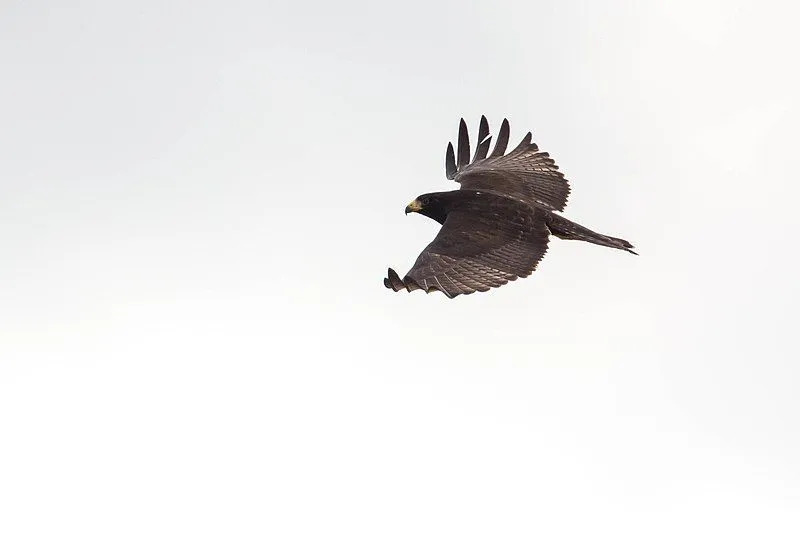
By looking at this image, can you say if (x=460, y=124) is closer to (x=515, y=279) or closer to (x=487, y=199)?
(x=487, y=199)

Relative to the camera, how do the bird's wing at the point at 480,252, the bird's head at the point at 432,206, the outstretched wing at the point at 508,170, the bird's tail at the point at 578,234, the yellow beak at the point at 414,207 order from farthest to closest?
1. the outstretched wing at the point at 508,170
2. the yellow beak at the point at 414,207
3. the bird's head at the point at 432,206
4. the bird's tail at the point at 578,234
5. the bird's wing at the point at 480,252

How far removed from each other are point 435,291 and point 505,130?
25.7 feet

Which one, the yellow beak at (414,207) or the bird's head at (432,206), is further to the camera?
the yellow beak at (414,207)

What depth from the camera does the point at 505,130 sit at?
87.4ft

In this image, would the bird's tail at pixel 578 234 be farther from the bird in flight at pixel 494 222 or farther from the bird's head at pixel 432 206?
the bird's head at pixel 432 206

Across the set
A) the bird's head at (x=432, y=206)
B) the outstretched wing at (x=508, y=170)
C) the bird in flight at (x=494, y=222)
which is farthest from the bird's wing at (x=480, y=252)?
the outstretched wing at (x=508, y=170)

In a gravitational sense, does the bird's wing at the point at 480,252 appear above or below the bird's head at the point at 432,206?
below

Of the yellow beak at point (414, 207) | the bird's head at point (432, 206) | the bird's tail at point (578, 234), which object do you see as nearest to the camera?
the bird's tail at point (578, 234)

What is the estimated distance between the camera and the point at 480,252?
21.7 metres

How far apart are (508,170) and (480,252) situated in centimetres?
432

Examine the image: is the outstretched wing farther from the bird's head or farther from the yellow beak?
the yellow beak

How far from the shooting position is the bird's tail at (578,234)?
2220cm

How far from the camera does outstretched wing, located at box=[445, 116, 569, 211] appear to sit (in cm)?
2439

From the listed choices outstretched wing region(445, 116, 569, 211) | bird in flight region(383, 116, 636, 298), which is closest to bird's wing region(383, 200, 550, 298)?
bird in flight region(383, 116, 636, 298)
